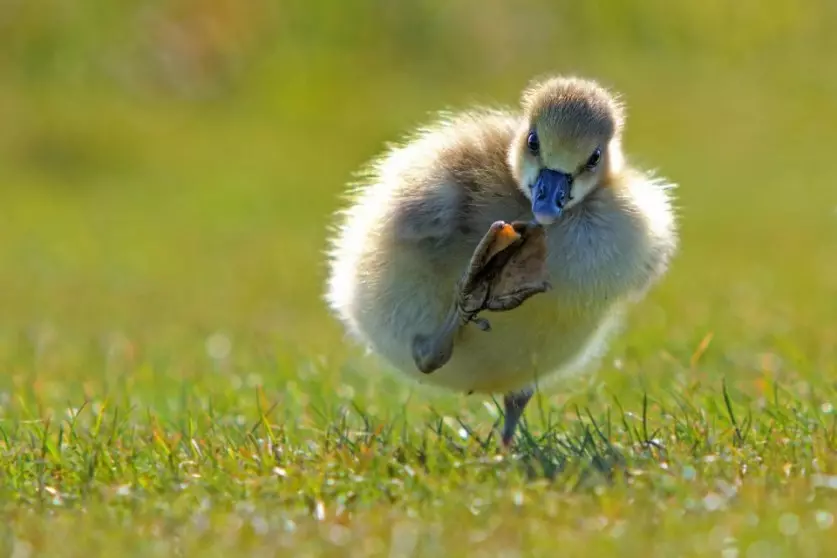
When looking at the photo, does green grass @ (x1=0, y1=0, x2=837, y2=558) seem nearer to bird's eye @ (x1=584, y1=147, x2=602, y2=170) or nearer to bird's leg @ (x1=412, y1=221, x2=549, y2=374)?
bird's leg @ (x1=412, y1=221, x2=549, y2=374)

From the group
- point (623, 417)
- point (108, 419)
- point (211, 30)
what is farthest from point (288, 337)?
point (211, 30)

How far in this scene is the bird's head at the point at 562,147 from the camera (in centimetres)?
459

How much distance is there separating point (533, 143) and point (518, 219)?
0.83 ft

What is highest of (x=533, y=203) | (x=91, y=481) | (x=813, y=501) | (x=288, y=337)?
(x=533, y=203)

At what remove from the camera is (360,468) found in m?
4.13

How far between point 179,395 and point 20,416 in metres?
0.88

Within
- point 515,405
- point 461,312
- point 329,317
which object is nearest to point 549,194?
point 461,312

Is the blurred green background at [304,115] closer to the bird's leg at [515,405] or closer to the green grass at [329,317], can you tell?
the green grass at [329,317]

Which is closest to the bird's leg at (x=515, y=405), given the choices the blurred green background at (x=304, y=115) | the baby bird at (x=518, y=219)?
the baby bird at (x=518, y=219)

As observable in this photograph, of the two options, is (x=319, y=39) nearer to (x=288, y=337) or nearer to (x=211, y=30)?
(x=211, y=30)

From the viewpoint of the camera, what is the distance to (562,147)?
4703 mm

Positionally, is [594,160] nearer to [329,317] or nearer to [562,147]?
[562,147]

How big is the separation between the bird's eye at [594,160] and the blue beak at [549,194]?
4.4 inches

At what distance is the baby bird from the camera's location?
4.64 m
